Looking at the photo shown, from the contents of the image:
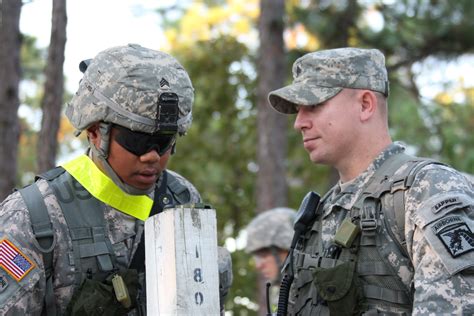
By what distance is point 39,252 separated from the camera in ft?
14.6

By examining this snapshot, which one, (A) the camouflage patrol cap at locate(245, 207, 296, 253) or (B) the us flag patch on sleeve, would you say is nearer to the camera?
(B) the us flag patch on sleeve

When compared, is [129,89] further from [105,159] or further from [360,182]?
[360,182]

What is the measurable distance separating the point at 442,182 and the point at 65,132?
65.9 feet

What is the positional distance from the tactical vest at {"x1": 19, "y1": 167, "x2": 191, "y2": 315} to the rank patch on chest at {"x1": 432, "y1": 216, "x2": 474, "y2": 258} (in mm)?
1527

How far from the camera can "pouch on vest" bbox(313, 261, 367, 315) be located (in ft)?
14.1

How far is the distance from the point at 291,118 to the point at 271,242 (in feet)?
29.6

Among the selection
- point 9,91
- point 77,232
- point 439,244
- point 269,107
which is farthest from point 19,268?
point 269,107

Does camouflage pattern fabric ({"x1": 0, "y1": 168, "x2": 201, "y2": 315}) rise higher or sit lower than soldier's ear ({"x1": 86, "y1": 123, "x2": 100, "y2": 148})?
lower

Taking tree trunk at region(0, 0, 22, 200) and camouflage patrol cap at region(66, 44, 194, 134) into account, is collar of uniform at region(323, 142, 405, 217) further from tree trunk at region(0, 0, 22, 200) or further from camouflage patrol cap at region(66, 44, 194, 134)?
tree trunk at region(0, 0, 22, 200)

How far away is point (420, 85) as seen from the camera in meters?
19.3

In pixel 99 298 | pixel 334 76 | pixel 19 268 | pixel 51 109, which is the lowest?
pixel 99 298

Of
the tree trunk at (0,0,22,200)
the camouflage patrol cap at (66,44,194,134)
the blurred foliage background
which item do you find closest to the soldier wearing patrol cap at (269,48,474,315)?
the camouflage patrol cap at (66,44,194,134)

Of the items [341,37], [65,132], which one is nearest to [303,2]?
[341,37]

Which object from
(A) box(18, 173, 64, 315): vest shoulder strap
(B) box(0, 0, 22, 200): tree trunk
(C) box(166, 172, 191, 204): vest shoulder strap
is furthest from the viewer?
(B) box(0, 0, 22, 200): tree trunk
